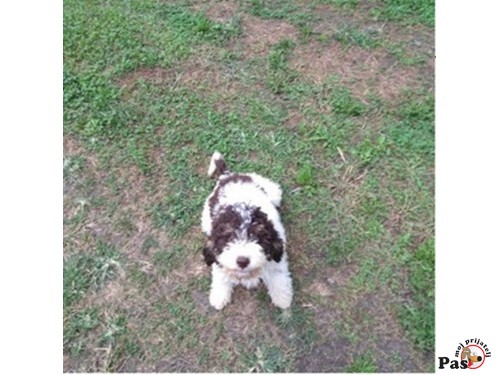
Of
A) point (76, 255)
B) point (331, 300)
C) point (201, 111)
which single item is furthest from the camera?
point (201, 111)

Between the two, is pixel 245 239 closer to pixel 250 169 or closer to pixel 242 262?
pixel 242 262

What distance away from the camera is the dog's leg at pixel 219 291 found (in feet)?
11.5

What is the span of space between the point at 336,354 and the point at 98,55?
12.0ft

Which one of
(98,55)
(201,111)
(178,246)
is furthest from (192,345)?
(98,55)

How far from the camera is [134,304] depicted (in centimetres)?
366

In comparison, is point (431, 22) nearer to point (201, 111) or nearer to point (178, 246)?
point (201, 111)

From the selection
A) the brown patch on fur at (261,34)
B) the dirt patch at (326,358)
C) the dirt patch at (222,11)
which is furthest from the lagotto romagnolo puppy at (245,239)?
the dirt patch at (222,11)

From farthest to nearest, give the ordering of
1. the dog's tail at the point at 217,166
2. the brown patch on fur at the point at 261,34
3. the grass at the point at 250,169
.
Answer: the brown patch on fur at the point at 261,34 < the dog's tail at the point at 217,166 < the grass at the point at 250,169

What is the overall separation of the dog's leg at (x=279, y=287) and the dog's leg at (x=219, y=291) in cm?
27

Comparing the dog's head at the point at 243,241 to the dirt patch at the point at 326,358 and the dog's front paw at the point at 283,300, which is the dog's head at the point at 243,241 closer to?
the dog's front paw at the point at 283,300

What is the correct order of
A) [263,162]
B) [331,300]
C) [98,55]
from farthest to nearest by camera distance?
[98,55]
[263,162]
[331,300]

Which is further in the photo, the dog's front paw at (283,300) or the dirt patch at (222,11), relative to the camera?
the dirt patch at (222,11)

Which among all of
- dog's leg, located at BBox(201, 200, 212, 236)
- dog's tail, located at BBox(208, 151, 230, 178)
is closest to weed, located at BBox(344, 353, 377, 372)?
dog's leg, located at BBox(201, 200, 212, 236)

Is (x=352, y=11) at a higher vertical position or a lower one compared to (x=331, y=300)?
higher
